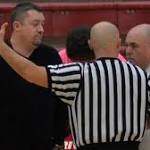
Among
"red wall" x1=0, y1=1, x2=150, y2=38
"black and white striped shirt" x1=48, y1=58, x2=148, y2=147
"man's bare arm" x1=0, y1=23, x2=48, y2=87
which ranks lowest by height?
"red wall" x1=0, y1=1, x2=150, y2=38

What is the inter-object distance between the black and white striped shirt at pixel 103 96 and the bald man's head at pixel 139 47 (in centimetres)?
21

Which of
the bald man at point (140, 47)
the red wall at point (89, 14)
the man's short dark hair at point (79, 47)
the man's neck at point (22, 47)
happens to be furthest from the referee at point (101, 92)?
the red wall at point (89, 14)

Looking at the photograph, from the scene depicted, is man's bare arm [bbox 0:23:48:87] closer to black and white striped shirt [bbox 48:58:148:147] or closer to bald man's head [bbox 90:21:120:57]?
black and white striped shirt [bbox 48:58:148:147]

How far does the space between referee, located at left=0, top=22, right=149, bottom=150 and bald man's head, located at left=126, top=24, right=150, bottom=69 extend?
19 centimetres

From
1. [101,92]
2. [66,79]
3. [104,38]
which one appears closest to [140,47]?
[104,38]

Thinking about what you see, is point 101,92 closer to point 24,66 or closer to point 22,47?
point 24,66

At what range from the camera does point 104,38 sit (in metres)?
3.76

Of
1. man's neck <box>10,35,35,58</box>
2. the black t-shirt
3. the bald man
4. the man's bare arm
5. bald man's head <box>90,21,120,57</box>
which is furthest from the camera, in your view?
man's neck <box>10,35,35,58</box>

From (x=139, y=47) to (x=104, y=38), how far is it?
28cm

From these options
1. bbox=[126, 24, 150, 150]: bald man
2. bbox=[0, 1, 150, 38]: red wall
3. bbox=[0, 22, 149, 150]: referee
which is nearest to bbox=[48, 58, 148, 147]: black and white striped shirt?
bbox=[0, 22, 149, 150]: referee

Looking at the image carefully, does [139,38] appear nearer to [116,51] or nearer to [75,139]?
[116,51]

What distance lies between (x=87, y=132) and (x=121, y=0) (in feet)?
18.8

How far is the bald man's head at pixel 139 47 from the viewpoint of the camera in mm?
3943

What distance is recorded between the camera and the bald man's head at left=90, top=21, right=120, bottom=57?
3.76 m
